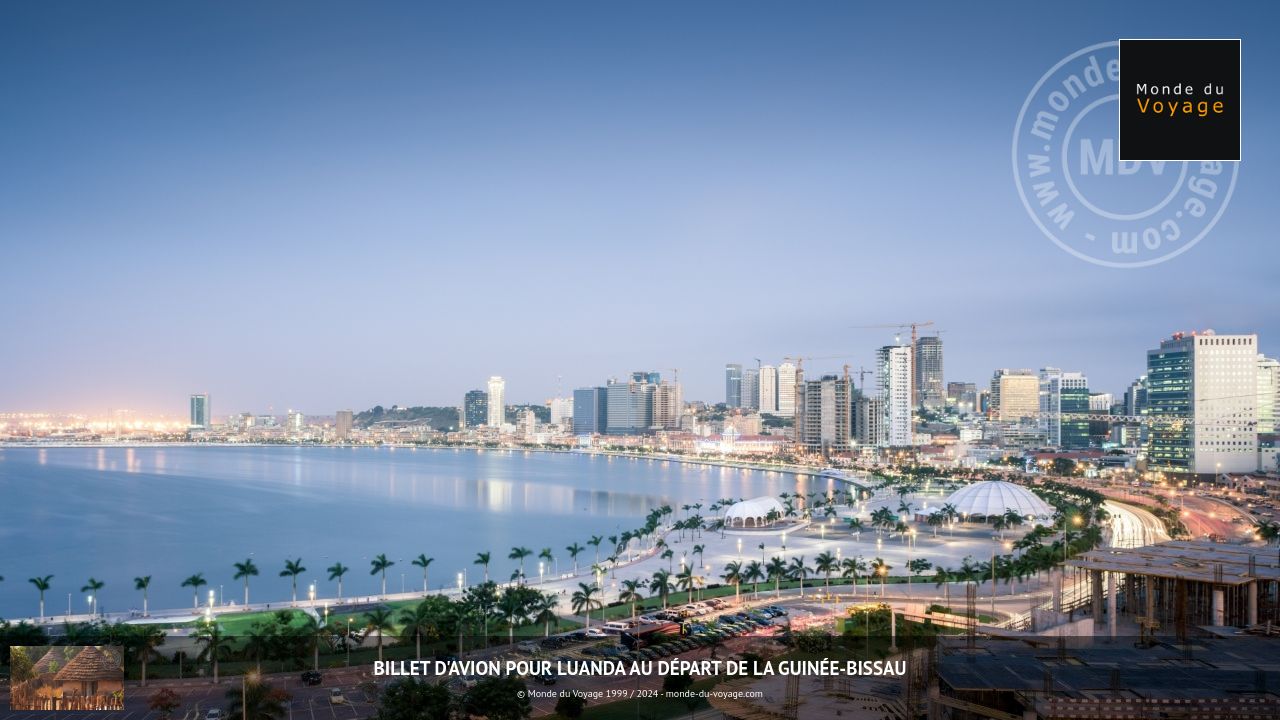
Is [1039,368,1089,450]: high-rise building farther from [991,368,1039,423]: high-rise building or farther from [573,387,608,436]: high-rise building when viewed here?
[573,387,608,436]: high-rise building

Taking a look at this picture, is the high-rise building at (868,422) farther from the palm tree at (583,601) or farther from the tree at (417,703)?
the tree at (417,703)

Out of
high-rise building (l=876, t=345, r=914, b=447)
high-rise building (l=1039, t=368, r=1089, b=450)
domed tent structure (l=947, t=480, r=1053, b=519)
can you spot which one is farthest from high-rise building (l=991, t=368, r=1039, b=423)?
domed tent structure (l=947, t=480, r=1053, b=519)

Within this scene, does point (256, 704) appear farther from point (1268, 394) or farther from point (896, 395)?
point (896, 395)

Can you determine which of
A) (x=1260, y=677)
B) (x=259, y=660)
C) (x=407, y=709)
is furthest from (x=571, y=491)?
(x=1260, y=677)

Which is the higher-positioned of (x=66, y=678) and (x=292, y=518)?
(x=66, y=678)

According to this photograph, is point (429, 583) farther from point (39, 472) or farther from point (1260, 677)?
point (39, 472)

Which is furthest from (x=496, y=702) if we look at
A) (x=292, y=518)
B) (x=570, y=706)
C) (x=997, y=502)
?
(x=292, y=518)

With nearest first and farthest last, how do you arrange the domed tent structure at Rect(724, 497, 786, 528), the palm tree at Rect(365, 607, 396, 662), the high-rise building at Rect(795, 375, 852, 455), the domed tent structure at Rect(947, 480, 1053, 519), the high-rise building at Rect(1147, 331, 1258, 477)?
the palm tree at Rect(365, 607, 396, 662), the domed tent structure at Rect(947, 480, 1053, 519), the domed tent structure at Rect(724, 497, 786, 528), the high-rise building at Rect(1147, 331, 1258, 477), the high-rise building at Rect(795, 375, 852, 455)
